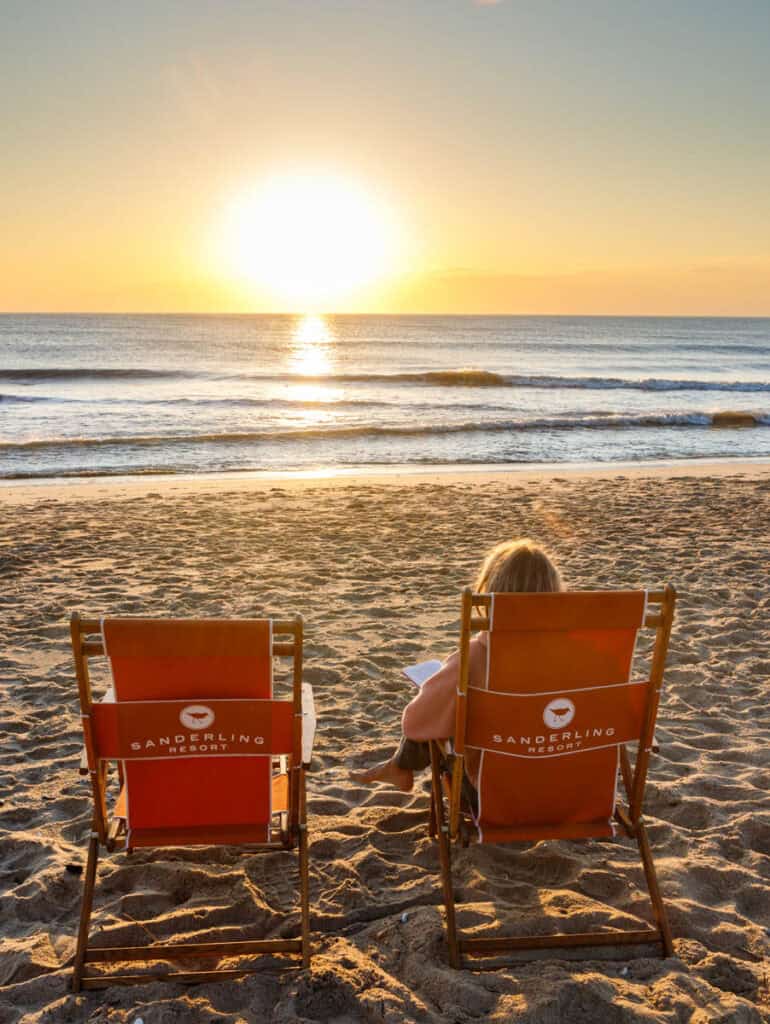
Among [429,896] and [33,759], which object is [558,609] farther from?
[33,759]

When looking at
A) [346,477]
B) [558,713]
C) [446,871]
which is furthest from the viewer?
[346,477]

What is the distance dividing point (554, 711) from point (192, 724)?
3.47ft

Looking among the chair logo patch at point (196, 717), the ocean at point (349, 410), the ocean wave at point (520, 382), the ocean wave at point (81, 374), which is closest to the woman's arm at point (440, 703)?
the chair logo patch at point (196, 717)

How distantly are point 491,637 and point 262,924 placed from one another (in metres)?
1.24

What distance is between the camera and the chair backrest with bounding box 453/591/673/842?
87.7 inches

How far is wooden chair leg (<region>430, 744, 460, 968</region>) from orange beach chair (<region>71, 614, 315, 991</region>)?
0.43m

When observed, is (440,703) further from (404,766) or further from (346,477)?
(346,477)

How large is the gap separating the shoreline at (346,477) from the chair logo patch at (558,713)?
26.5 ft

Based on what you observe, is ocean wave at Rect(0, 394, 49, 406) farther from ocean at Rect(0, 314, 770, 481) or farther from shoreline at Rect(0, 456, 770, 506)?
shoreline at Rect(0, 456, 770, 506)

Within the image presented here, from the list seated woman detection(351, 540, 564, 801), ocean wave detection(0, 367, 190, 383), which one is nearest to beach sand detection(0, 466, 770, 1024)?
seated woman detection(351, 540, 564, 801)

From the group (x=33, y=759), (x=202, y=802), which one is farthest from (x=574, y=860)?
(x=33, y=759)

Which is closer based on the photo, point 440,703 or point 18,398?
point 440,703

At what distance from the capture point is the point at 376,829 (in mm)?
3113

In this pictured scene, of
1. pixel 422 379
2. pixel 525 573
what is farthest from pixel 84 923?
pixel 422 379
